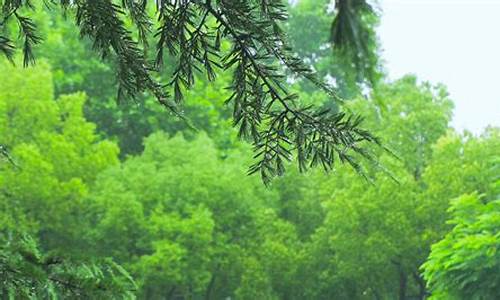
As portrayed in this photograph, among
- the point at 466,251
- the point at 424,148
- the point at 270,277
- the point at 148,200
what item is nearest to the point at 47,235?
the point at 148,200

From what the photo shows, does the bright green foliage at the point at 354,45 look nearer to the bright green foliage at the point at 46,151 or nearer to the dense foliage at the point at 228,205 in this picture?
the dense foliage at the point at 228,205

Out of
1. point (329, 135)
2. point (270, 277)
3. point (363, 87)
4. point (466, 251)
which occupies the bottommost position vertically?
point (363, 87)

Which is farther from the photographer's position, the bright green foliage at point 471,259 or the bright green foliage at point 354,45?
the bright green foliage at point 471,259

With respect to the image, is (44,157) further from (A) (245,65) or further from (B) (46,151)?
(A) (245,65)

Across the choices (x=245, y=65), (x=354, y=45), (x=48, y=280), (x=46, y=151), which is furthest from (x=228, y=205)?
(x=354, y=45)

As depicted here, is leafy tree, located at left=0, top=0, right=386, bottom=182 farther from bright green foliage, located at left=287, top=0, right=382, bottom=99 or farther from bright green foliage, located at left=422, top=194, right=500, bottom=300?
bright green foliage, located at left=422, top=194, right=500, bottom=300

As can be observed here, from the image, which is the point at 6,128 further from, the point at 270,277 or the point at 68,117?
the point at 270,277

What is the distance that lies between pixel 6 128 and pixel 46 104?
4.83 feet

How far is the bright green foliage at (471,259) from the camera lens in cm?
1745

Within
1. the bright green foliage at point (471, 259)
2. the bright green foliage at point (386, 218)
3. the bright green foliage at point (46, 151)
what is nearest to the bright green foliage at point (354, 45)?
the bright green foliage at point (471, 259)

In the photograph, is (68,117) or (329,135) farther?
(68,117)

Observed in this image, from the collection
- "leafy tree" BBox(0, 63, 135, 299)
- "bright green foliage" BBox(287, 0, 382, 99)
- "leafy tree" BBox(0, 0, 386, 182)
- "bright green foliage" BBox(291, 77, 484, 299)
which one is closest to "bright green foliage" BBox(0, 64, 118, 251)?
"leafy tree" BBox(0, 63, 135, 299)

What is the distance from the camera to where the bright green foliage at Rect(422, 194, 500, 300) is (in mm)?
17453

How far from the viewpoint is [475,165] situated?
96.9 feet
